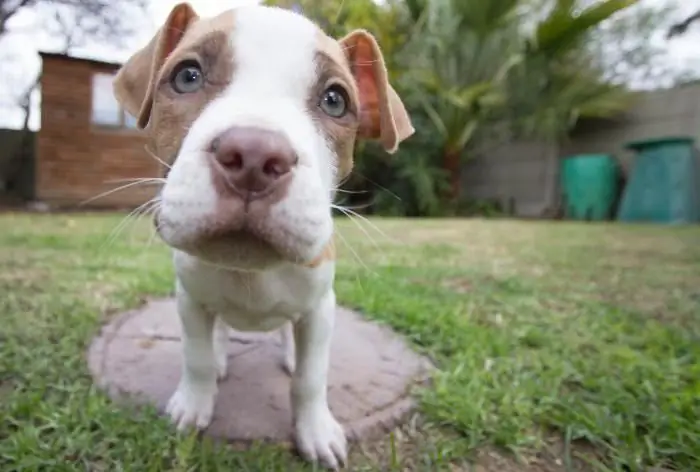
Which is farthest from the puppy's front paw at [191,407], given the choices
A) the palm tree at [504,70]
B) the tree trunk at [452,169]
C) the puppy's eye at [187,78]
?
the tree trunk at [452,169]

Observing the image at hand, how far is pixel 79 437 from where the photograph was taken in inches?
63.9

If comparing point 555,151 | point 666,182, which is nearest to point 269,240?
point 666,182

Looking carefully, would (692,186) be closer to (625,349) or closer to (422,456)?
(625,349)

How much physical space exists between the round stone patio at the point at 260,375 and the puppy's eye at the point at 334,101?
1.01 meters

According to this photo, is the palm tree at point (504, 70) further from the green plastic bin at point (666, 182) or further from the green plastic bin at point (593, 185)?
the green plastic bin at point (666, 182)

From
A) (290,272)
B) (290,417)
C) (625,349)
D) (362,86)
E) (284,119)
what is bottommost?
(290,417)

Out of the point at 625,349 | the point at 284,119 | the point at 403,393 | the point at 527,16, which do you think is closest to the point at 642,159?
the point at 527,16

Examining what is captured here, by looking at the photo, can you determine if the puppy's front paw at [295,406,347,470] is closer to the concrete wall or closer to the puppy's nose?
the puppy's nose

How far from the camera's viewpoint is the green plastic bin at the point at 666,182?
1041cm

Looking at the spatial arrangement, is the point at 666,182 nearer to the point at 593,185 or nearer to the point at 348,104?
the point at 593,185

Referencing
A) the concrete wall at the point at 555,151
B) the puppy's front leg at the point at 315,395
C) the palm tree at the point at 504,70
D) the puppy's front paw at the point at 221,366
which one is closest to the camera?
the puppy's front leg at the point at 315,395

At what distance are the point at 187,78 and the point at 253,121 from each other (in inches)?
16.5

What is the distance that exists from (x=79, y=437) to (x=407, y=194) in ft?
37.8

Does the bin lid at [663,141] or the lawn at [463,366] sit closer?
the lawn at [463,366]
